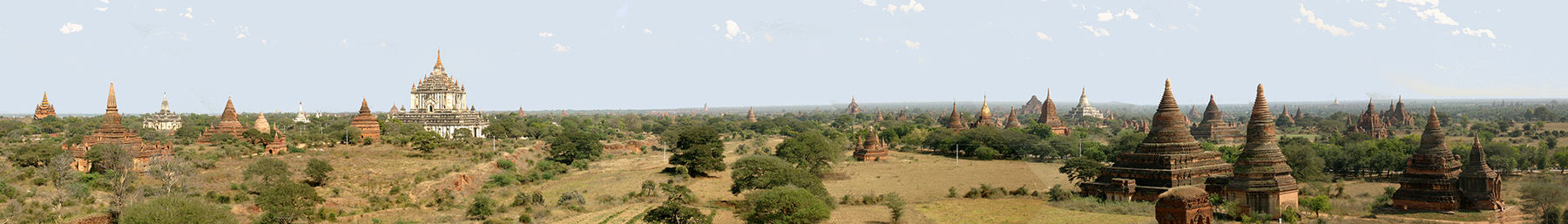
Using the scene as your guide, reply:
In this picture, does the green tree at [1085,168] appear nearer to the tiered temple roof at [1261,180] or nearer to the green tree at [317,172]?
the tiered temple roof at [1261,180]

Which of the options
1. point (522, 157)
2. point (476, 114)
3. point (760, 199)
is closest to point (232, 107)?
point (476, 114)

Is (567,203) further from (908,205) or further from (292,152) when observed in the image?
(292,152)

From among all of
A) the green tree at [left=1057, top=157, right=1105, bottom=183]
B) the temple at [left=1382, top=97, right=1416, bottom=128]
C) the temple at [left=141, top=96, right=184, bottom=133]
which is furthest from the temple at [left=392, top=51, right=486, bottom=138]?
the temple at [left=1382, top=97, right=1416, bottom=128]

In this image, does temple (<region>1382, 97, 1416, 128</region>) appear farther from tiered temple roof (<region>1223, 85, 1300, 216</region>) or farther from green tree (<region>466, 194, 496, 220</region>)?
green tree (<region>466, 194, 496, 220</region>)

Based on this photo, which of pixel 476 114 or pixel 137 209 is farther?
pixel 476 114

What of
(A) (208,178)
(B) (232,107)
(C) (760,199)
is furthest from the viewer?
(B) (232,107)

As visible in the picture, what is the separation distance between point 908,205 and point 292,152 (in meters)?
31.1

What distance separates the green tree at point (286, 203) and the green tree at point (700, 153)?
66.4 ft

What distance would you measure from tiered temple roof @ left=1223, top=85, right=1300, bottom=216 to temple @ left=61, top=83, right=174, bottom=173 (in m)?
37.3

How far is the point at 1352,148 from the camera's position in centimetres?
5269

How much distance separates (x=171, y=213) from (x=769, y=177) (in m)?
19.4

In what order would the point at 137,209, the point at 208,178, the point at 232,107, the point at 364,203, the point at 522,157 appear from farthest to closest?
the point at 232,107 → the point at 522,157 → the point at 208,178 → the point at 364,203 → the point at 137,209

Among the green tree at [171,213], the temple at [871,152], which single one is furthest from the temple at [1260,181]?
the temple at [871,152]

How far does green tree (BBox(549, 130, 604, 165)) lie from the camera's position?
56406 mm
